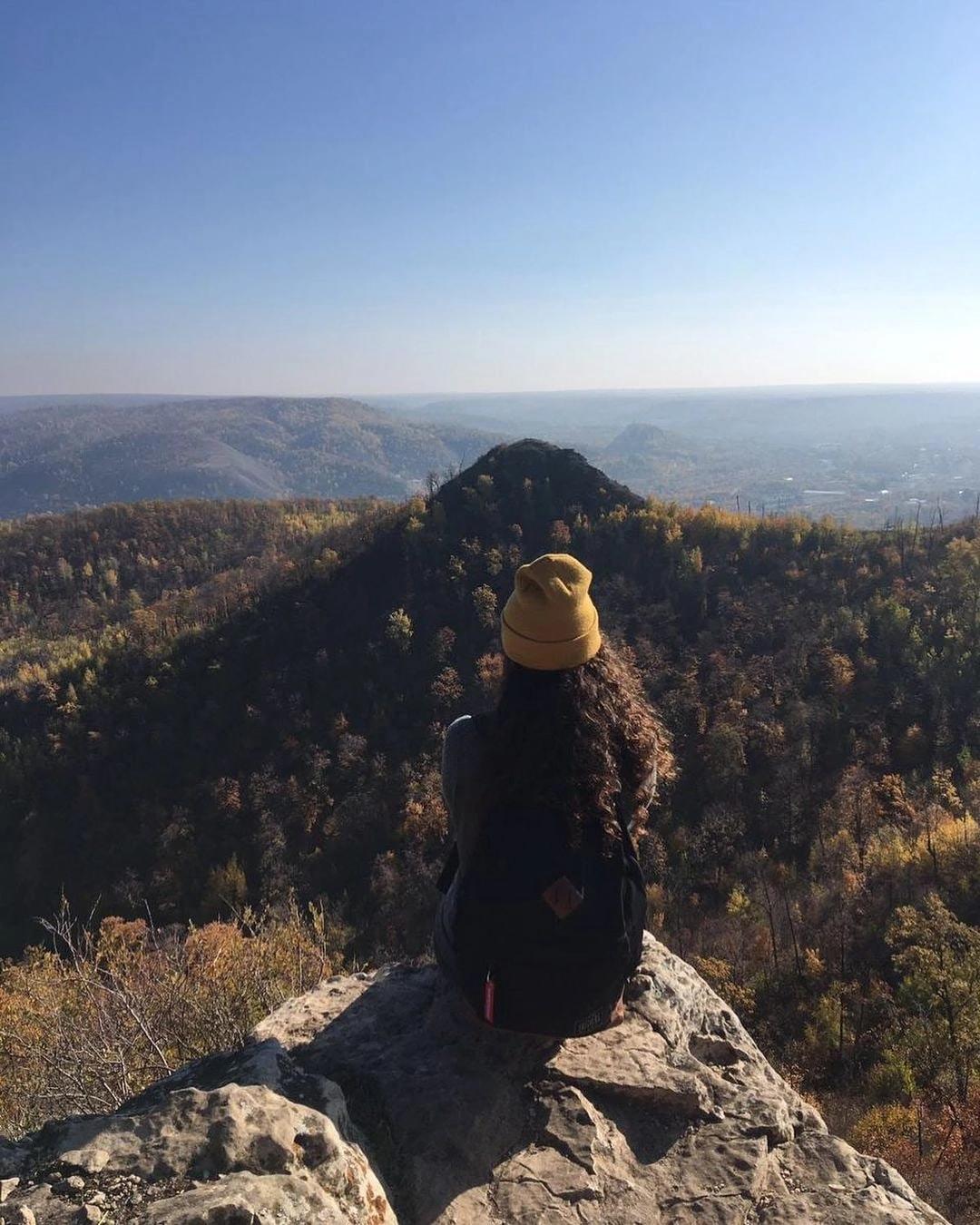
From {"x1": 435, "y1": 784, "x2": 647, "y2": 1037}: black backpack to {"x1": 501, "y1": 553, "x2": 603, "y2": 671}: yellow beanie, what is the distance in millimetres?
869

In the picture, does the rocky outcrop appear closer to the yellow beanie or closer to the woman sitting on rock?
the woman sitting on rock

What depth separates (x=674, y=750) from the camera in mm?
51625

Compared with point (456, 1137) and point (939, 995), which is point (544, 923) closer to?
point (456, 1137)

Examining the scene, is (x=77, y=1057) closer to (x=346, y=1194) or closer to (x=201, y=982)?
(x=201, y=982)

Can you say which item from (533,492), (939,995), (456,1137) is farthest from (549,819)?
(533,492)

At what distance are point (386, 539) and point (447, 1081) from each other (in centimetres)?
7413

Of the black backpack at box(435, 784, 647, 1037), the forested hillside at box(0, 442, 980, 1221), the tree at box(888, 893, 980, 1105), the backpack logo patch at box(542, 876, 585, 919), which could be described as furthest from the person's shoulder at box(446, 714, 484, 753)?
the tree at box(888, 893, 980, 1105)

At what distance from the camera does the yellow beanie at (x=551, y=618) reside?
151 inches

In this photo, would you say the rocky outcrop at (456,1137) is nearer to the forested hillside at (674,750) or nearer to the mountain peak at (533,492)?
the forested hillside at (674,750)

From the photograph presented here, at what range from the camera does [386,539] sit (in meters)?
77.1

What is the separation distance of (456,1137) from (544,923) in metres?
1.69

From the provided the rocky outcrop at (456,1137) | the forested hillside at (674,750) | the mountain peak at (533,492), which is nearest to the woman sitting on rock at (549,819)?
the rocky outcrop at (456,1137)

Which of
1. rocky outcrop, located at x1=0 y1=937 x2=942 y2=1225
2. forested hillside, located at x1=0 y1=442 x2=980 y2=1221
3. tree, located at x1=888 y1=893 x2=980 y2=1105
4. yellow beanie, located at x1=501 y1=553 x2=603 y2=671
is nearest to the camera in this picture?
rocky outcrop, located at x1=0 y1=937 x2=942 y2=1225

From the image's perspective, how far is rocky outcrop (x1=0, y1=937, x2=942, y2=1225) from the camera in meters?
3.27
